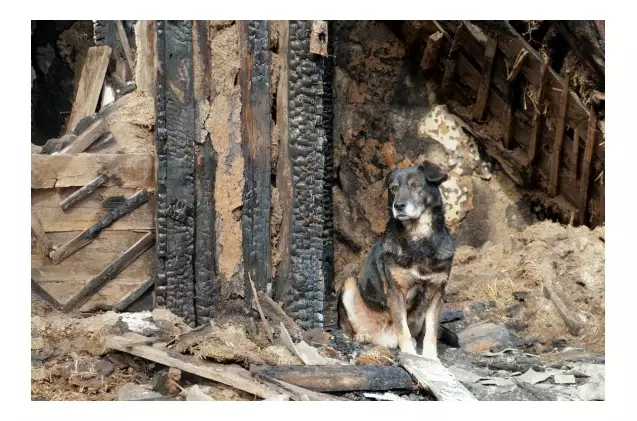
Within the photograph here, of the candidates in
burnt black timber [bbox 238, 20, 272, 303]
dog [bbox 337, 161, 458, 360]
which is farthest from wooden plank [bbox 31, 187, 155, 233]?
dog [bbox 337, 161, 458, 360]

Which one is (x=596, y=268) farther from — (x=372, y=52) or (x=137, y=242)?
(x=137, y=242)

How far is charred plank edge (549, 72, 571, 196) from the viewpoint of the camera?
7855mm

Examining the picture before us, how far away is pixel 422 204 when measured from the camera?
6.36 meters

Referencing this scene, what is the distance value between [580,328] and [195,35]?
3675 mm

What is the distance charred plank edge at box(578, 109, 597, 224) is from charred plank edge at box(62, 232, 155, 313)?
3755 mm

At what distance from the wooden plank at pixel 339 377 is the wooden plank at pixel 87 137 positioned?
6.58 feet

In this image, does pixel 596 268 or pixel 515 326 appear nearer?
pixel 515 326

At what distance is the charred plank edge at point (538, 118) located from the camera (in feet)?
25.8

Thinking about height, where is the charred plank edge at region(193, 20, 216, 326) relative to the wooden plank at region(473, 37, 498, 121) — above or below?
below

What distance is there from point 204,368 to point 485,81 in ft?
13.5

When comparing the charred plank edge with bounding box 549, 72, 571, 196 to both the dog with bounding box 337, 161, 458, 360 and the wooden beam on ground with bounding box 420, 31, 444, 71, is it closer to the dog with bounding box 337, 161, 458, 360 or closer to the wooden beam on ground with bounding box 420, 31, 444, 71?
the wooden beam on ground with bounding box 420, 31, 444, 71

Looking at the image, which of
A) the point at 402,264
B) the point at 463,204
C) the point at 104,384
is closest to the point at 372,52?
the point at 463,204

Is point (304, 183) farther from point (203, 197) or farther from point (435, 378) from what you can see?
point (435, 378)

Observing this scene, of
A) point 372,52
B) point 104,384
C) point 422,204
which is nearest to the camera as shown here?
point 104,384
